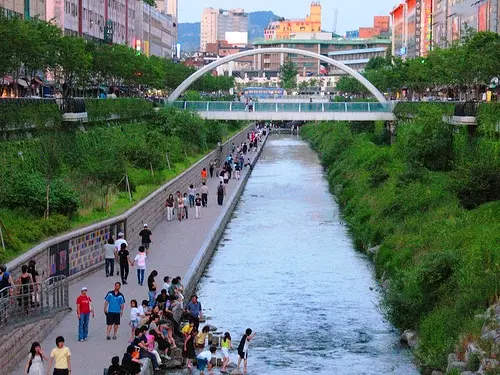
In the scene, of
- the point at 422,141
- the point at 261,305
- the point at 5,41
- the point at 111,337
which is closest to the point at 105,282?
the point at 261,305

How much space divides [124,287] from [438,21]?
10805cm

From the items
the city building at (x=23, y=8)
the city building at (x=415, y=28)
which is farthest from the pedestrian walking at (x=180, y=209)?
the city building at (x=415, y=28)

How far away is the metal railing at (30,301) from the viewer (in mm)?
20953

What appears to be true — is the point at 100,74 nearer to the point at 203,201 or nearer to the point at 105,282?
the point at 203,201

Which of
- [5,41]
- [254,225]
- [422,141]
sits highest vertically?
[5,41]

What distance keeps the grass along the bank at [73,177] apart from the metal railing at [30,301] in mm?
2295

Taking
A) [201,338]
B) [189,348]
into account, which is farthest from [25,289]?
[201,338]

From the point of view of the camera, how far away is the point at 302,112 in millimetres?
76812

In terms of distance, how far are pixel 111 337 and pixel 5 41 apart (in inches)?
1069

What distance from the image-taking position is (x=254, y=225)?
5206 cm

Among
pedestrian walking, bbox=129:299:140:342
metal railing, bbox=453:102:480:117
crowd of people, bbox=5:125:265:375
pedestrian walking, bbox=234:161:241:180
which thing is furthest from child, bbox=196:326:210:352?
pedestrian walking, bbox=234:161:241:180

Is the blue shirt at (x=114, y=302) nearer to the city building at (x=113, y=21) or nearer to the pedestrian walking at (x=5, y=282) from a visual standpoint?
the pedestrian walking at (x=5, y=282)

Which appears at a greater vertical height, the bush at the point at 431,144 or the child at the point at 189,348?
the bush at the point at 431,144

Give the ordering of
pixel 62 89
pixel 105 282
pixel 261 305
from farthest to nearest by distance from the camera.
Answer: pixel 62 89 → pixel 261 305 → pixel 105 282
